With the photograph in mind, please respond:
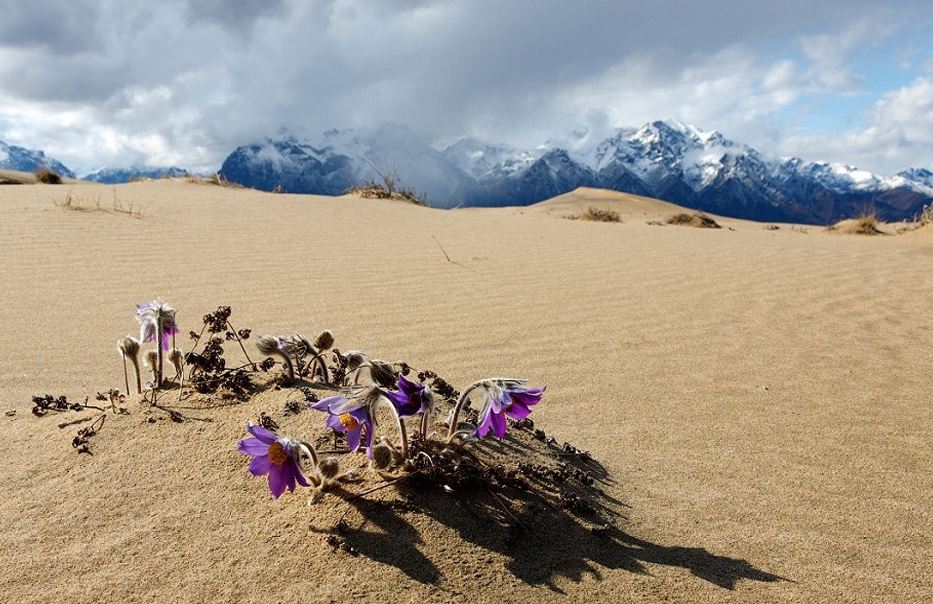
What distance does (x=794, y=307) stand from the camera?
386 cm

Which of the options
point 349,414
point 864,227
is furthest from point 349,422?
point 864,227

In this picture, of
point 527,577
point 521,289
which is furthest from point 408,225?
point 527,577

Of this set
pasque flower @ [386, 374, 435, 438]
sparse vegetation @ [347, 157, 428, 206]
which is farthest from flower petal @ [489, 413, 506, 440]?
sparse vegetation @ [347, 157, 428, 206]

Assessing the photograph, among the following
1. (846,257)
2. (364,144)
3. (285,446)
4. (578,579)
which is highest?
(364,144)

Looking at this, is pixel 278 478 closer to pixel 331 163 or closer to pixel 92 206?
pixel 92 206

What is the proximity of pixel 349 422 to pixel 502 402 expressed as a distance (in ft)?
1.21

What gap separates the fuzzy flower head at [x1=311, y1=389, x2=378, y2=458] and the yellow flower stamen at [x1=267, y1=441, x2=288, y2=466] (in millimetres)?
117

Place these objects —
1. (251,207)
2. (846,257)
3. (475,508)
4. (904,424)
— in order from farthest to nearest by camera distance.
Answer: (251,207) → (846,257) → (904,424) → (475,508)

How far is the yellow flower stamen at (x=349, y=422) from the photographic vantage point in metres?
1.33

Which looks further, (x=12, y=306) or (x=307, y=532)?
(x=12, y=306)

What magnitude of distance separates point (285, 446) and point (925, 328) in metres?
3.93

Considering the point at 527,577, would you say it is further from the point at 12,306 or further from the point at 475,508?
the point at 12,306

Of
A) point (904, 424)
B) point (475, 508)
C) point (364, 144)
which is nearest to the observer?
point (475, 508)

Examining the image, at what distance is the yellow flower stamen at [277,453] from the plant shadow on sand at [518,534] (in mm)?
192
